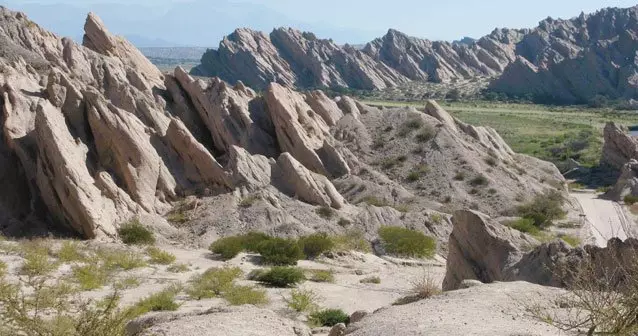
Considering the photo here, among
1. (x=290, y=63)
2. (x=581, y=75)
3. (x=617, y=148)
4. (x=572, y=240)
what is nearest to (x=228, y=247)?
(x=572, y=240)

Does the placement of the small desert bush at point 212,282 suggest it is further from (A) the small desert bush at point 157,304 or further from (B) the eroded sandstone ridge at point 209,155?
(B) the eroded sandstone ridge at point 209,155

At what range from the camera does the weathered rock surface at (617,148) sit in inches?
2119

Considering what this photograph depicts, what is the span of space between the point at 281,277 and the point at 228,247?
449 centimetres

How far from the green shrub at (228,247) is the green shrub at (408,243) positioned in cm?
653

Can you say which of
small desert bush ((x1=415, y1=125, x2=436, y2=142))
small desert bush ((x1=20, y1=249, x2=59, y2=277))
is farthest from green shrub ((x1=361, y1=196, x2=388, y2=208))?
small desert bush ((x1=20, y1=249, x2=59, y2=277))

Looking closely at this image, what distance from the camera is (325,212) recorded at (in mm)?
31422

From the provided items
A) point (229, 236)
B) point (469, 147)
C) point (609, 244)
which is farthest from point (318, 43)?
point (609, 244)

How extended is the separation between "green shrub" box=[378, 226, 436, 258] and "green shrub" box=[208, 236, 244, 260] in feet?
21.4

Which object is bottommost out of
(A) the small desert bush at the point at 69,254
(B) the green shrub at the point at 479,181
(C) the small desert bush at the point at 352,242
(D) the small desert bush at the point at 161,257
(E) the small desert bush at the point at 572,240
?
(D) the small desert bush at the point at 161,257

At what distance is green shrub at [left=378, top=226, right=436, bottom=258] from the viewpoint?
2823cm

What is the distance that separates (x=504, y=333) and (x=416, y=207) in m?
23.3

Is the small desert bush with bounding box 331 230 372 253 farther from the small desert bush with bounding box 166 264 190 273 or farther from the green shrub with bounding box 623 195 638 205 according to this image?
the green shrub with bounding box 623 195 638 205

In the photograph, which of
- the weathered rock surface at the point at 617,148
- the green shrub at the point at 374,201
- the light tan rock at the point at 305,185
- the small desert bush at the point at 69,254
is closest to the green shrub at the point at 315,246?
the light tan rock at the point at 305,185

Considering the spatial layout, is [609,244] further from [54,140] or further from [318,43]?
[318,43]
